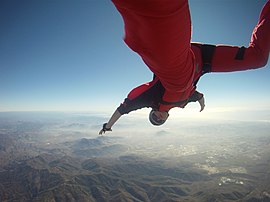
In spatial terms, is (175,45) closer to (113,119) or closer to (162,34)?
(162,34)

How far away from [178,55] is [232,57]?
5.29 feet

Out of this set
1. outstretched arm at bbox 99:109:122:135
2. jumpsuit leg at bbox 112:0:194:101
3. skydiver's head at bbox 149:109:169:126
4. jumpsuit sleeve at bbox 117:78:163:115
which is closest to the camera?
jumpsuit leg at bbox 112:0:194:101

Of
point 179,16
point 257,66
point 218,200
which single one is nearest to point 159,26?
point 179,16

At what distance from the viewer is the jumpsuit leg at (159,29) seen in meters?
0.74

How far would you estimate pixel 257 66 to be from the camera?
2.42 metres

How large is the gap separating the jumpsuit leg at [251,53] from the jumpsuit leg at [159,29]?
1427 mm

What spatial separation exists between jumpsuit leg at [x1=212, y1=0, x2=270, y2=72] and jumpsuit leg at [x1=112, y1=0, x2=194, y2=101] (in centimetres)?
143

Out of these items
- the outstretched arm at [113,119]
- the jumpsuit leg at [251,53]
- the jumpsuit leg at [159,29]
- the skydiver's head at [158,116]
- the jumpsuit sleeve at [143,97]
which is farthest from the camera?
the outstretched arm at [113,119]

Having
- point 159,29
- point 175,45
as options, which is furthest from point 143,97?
point 159,29

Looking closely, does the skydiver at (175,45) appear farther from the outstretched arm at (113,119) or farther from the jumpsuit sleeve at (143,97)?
the outstretched arm at (113,119)

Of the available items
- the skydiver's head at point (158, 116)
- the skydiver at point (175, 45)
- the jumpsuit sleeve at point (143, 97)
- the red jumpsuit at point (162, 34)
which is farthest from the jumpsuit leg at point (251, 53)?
the skydiver's head at point (158, 116)

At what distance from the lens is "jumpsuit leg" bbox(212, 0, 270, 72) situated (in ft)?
6.93

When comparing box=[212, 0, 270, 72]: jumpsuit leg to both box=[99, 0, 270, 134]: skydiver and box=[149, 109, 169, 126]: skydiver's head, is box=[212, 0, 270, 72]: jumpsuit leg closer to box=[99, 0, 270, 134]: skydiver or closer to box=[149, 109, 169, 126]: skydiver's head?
box=[99, 0, 270, 134]: skydiver

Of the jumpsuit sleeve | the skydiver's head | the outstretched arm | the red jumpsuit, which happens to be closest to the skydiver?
the red jumpsuit
